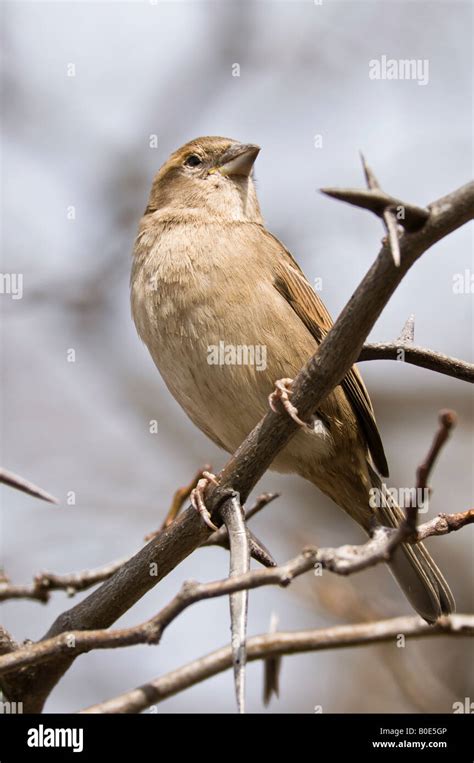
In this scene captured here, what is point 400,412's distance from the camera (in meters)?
7.84

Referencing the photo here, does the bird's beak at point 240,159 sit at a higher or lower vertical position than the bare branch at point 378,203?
higher

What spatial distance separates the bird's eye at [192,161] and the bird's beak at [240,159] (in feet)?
0.58

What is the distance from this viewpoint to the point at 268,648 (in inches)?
82.3

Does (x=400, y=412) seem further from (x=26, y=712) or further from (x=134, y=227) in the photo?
(x=26, y=712)

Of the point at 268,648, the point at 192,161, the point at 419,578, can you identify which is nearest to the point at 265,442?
the point at 268,648

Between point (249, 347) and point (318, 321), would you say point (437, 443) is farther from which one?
point (318, 321)

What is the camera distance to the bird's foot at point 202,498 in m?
2.90

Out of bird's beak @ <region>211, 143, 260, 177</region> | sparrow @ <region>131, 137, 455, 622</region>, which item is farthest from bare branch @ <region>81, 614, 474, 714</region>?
bird's beak @ <region>211, 143, 260, 177</region>

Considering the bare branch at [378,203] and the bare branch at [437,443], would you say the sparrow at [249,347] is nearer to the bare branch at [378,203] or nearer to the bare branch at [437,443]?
Answer: the bare branch at [378,203]

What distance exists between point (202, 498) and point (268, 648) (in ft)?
3.39

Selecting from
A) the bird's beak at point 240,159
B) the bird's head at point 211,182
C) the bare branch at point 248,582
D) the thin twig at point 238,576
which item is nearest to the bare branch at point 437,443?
the bare branch at point 248,582

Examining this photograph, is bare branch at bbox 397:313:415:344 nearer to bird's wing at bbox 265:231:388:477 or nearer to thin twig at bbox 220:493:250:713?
thin twig at bbox 220:493:250:713

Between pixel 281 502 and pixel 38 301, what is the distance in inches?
109
